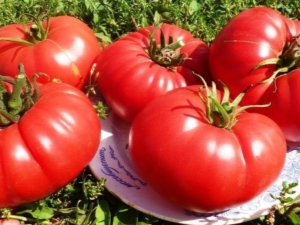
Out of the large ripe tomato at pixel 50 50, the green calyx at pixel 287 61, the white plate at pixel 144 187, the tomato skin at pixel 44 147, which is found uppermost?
the green calyx at pixel 287 61

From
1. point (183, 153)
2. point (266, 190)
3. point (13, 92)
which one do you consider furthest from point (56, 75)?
point (266, 190)

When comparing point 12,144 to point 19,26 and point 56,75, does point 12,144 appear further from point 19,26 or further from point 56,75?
point 19,26

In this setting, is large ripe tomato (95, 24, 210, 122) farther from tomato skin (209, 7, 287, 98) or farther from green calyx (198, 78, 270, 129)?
green calyx (198, 78, 270, 129)

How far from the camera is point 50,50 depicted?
1733 millimetres

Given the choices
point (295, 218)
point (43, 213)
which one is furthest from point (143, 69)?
point (295, 218)

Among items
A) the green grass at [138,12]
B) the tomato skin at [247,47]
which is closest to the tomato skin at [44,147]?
the tomato skin at [247,47]

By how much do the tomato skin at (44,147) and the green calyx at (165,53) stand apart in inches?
12.3

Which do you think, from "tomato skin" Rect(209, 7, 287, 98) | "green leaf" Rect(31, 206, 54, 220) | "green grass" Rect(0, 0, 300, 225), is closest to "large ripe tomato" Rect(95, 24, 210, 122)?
"tomato skin" Rect(209, 7, 287, 98)

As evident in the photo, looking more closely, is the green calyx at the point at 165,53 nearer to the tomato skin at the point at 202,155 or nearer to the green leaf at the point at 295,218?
the tomato skin at the point at 202,155

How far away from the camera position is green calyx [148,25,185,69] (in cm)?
169

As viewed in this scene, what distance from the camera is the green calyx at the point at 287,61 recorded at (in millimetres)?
1546

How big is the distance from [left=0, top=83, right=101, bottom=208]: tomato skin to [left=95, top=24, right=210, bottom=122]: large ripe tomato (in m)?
0.20

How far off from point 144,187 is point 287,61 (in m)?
0.54

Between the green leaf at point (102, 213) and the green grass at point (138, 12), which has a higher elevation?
the green grass at point (138, 12)
